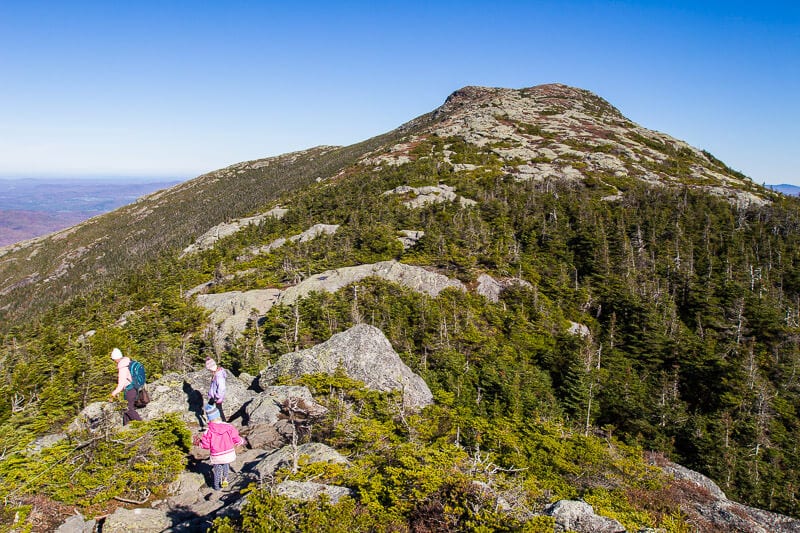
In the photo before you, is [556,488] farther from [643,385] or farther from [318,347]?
[643,385]

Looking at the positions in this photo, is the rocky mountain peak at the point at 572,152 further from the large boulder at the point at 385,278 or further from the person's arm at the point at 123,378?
the person's arm at the point at 123,378

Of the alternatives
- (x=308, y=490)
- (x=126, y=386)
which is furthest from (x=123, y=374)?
(x=308, y=490)

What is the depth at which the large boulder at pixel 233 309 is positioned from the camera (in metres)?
39.6

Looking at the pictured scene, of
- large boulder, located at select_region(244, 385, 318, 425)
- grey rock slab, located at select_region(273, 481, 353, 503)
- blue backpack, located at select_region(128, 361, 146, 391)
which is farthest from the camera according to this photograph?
large boulder, located at select_region(244, 385, 318, 425)

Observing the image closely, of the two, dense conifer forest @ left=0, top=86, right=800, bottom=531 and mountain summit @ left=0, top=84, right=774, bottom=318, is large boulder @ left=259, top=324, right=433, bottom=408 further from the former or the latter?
mountain summit @ left=0, top=84, right=774, bottom=318

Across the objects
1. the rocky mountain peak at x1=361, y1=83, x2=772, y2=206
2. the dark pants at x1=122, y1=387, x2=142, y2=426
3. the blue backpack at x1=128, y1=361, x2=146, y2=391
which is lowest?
the dark pants at x1=122, y1=387, x2=142, y2=426

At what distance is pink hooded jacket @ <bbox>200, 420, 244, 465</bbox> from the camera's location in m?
11.1

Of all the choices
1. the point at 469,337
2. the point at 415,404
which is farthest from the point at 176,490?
the point at 469,337

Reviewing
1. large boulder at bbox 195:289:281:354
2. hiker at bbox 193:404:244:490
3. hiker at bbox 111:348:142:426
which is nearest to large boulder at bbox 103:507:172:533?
hiker at bbox 193:404:244:490

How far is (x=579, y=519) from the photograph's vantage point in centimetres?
927

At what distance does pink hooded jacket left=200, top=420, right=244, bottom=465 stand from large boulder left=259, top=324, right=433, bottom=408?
34.7 ft

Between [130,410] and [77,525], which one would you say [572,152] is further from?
[77,525]

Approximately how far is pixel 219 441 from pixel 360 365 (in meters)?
13.3

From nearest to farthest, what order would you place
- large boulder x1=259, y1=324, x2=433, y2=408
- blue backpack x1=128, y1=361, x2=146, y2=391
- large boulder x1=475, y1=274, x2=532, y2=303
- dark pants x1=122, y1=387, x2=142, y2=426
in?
dark pants x1=122, y1=387, x2=142, y2=426, blue backpack x1=128, y1=361, x2=146, y2=391, large boulder x1=259, y1=324, x2=433, y2=408, large boulder x1=475, y1=274, x2=532, y2=303
